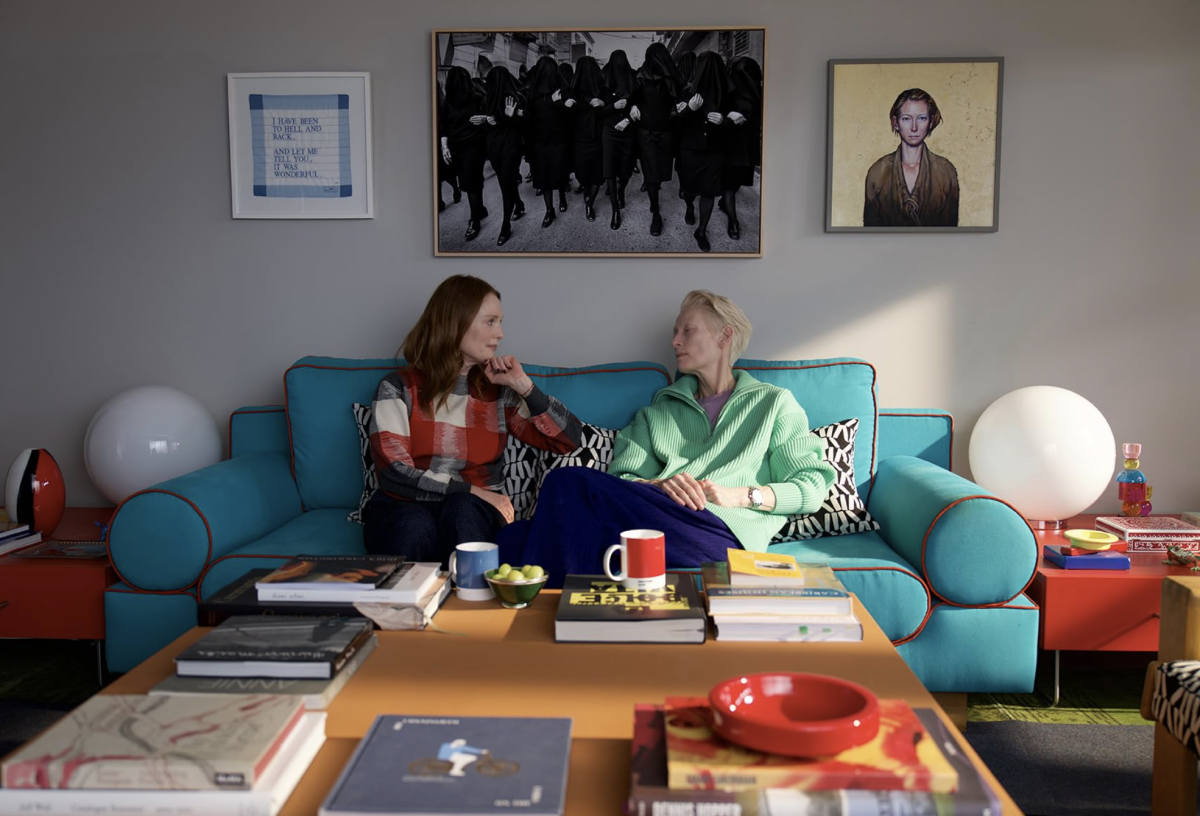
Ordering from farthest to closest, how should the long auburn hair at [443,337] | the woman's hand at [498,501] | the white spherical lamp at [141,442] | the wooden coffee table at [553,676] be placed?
the white spherical lamp at [141,442], the long auburn hair at [443,337], the woman's hand at [498,501], the wooden coffee table at [553,676]

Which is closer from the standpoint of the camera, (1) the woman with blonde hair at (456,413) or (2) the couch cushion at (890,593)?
(2) the couch cushion at (890,593)

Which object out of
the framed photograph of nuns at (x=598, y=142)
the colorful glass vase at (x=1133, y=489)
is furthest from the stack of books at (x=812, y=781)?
the framed photograph of nuns at (x=598, y=142)

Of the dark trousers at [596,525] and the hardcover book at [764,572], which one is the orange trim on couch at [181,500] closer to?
the dark trousers at [596,525]

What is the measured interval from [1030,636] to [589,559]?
1.07m

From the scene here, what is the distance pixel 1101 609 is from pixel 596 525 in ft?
4.22

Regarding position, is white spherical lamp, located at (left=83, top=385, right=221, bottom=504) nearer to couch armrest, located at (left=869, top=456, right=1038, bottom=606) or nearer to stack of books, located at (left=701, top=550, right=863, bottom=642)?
stack of books, located at (left=701, top=550, right=863, bottom=642)

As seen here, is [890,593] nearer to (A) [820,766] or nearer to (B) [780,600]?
(B) [780,600]

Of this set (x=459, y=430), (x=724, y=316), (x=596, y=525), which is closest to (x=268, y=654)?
(x=596, y=525)

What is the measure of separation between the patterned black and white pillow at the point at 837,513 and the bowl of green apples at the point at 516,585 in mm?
1041

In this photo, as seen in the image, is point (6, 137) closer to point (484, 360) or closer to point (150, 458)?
point (150, 458)

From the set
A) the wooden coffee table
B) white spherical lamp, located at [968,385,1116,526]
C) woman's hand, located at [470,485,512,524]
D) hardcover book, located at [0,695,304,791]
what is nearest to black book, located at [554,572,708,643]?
the wooden coffee table

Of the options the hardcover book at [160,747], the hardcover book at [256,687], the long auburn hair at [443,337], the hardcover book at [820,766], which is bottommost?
the hardcover book at [256,687]

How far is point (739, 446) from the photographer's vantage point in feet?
8.48

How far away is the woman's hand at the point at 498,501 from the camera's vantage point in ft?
8.21
